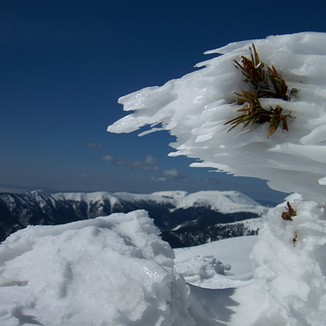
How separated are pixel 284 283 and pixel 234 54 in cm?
180

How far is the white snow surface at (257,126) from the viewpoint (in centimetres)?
255

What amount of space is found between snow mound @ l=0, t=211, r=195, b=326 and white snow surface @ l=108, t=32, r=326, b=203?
3.13ft

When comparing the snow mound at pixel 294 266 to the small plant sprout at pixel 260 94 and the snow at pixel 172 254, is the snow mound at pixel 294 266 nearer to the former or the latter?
the snow at pixel 172 254

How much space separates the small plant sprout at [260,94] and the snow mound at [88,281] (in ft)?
4.23

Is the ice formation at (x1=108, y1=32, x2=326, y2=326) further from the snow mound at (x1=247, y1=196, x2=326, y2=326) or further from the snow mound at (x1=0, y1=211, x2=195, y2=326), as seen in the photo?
the snow mound at (x1=0, y1=211, x2=195, y2=326)

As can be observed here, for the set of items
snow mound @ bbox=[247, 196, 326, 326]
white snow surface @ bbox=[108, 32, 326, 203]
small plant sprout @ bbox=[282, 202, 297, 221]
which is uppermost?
white snow surface @ bbox=[108, 32, 326, 203]

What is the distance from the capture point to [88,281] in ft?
9.64

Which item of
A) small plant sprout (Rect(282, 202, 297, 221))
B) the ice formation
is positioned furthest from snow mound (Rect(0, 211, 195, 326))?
small plant sprout (Rect(282, 202, 297, 221))

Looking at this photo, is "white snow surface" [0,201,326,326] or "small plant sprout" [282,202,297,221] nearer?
"white snow surface" [0,201,326,326]

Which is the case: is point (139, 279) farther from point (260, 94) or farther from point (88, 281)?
point (260, 94)

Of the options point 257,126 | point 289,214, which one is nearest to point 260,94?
point 257,126

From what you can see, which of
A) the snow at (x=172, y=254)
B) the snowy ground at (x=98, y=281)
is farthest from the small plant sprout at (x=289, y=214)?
the snowy ground at (x=98, y=281)

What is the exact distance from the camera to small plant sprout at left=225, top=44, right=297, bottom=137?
102 inches

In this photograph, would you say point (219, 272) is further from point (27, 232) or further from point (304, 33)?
point (304, 33)
